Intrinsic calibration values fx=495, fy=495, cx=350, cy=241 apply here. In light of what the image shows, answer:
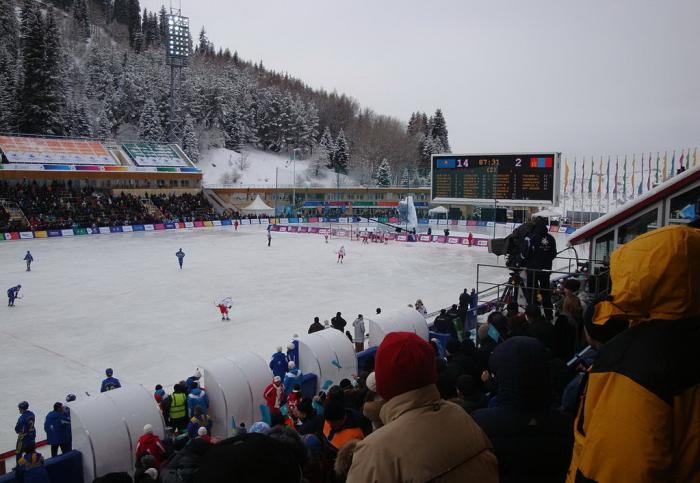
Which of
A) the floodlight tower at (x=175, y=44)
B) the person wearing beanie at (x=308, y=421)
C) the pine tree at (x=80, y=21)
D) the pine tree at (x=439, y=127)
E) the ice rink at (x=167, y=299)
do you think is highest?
the pine tree at (x=80, y=21)

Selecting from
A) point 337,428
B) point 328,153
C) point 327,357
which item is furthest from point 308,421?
point 328,153

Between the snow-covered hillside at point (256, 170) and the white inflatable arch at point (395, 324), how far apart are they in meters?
69.8

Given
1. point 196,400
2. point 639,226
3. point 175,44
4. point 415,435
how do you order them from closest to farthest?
point 415,435 → point 196,400 → point 639,226 → point 175,44

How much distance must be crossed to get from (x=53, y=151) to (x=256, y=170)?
1545 inches

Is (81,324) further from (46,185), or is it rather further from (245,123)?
(245,123)

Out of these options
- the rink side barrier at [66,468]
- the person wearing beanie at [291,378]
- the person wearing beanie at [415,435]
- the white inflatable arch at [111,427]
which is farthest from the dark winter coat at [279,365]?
the person wearing beanie at [415,435]

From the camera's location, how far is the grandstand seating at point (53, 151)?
2018 inches

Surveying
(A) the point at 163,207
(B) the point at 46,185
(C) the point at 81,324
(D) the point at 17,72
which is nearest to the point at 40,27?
(D) the point at 17,72

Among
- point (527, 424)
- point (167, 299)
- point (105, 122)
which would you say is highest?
point (105, 122)

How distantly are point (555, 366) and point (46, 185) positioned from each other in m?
58.3

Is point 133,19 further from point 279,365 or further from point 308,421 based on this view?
point 308,421

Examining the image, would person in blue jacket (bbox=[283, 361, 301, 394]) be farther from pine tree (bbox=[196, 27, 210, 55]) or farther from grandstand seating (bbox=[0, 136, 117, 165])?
pine tree (bbox=[196, 27, 210, 55])

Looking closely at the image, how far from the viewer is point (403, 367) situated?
6.11 ft

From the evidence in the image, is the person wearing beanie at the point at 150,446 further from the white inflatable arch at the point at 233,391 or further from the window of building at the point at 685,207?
the window of building at the point at 685,207
